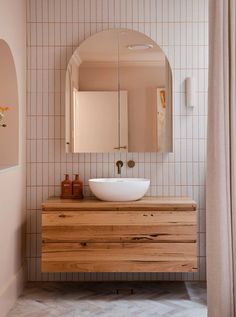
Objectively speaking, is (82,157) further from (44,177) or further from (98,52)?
(98,52)

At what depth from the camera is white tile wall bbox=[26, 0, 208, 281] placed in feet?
15.3

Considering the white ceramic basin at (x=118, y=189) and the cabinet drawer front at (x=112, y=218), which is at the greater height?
the white ceramic basin at (x=118, y=189)

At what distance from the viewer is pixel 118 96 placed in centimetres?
466

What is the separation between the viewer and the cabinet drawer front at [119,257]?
4199 millimetres

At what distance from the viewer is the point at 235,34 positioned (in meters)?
2.96

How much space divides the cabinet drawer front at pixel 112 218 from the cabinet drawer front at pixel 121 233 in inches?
1.2

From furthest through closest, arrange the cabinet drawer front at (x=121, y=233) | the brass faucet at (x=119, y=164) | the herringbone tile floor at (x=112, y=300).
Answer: the brass faucet at (x=119, y=164)
the cabinet drawer front at (x=121, y=233)
the herringbone tile floor at (x=112, y=300)

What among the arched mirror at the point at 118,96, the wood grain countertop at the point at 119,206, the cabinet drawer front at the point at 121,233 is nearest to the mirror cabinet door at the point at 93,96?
the arched mirror at the point at 118,96

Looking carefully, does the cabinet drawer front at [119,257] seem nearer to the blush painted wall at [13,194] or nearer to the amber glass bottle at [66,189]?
the blush painted wall at [13,194]

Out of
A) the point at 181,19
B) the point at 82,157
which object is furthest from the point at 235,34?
the point at 82,157

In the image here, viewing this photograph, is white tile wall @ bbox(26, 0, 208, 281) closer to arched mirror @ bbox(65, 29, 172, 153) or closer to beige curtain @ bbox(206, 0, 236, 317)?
arched mirror @ bbox(65, 29, 172, 153)

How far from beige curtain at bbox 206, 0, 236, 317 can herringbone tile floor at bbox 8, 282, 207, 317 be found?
39.4 inches

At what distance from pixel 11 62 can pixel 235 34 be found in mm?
1910

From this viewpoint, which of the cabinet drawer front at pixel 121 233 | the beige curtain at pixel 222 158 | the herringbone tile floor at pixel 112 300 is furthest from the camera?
the cabinet drawer front at pixel 121 233
